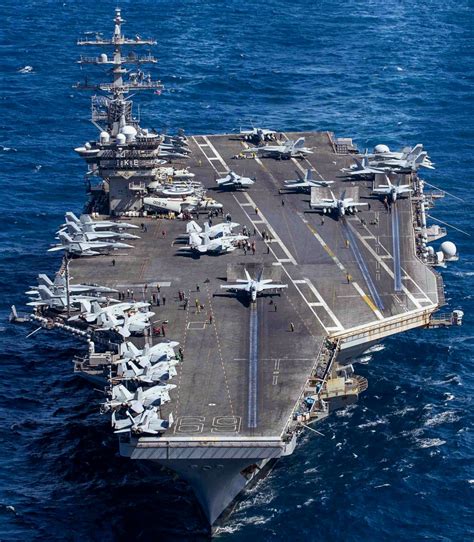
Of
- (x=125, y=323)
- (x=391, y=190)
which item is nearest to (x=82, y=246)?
(x=125, y=323)

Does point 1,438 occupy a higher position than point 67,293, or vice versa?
point 67,293

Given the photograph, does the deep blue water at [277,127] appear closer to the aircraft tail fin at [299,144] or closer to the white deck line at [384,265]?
the white deck line at [384,265]

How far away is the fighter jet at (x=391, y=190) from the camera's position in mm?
99500

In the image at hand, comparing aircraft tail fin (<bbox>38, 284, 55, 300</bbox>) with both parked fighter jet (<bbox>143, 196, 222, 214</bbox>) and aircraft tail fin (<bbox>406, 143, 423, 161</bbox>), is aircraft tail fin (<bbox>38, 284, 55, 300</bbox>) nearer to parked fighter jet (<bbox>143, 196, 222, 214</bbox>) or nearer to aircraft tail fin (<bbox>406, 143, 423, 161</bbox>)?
parked fighter jet (<bbox>143, 196, 222, 214</bbox>)

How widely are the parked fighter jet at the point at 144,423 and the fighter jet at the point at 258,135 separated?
178 ft

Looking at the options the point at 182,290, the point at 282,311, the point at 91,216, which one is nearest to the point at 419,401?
the point at 282,311

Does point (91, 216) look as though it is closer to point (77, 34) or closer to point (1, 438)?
point (1, 438)

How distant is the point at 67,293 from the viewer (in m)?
76.9

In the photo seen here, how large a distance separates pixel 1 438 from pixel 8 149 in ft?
178

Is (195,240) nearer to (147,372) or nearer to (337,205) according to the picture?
(337,205)

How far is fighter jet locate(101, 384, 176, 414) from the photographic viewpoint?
218 ft

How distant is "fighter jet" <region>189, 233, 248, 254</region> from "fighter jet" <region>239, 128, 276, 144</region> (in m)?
28.1

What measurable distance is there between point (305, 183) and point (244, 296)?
73.4 ft

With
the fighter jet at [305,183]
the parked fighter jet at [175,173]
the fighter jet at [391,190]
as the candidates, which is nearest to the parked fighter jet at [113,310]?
the parked fighter jet at [175,173]
